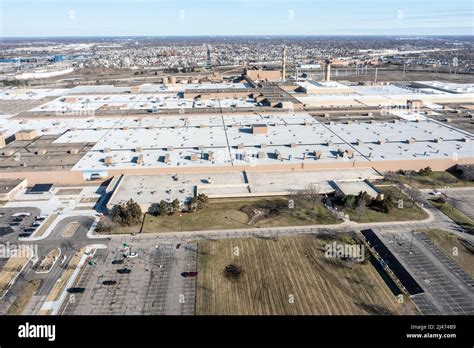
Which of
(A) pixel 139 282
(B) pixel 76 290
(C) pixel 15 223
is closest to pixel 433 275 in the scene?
(A) pixel 139 282

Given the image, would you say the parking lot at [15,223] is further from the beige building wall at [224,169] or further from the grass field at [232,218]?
the grass field at [232,218]

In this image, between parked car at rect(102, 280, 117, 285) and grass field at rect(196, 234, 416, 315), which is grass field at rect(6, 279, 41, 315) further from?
grass field at rect(196, 234, 416, 315)

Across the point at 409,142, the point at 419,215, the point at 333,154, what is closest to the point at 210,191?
the point at 333,154

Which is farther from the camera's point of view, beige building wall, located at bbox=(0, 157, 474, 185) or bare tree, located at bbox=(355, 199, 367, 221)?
beige building wall, located at bbox=(0, 157, 474, 185)

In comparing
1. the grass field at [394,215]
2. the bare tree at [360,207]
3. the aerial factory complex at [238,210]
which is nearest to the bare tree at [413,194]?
the aerial factory complex at [238,210]

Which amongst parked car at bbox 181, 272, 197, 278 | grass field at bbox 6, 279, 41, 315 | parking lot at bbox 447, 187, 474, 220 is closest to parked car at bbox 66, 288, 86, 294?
grass field at bbox 6, 279, 41, 315
